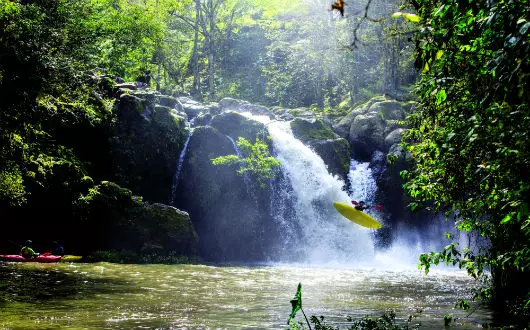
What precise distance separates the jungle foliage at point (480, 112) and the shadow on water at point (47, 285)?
7567 millimetres

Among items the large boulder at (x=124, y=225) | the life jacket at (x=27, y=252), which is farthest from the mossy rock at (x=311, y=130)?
the life jacket at (x=27, y=252)

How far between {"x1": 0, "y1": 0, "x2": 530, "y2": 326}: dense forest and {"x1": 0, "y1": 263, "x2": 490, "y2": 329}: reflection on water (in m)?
1.56

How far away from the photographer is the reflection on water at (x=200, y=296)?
27.6 feet

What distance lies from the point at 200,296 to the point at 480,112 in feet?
27.2

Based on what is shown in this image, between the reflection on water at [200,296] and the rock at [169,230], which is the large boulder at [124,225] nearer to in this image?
the rock at [169,230]

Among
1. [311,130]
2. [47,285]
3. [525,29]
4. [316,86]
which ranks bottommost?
[47,285]

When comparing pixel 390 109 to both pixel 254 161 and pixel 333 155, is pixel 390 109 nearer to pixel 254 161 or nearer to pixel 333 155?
pixel 333 155

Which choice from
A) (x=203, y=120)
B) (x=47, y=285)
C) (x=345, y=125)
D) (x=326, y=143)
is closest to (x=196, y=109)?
(x=203, y=120)

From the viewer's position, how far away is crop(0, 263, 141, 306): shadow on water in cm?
1025

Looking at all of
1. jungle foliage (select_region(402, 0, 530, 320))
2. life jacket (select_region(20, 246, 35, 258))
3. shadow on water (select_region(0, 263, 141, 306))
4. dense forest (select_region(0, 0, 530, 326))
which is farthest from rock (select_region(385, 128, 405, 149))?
jungle foliage (select_region(402, 0, 530, 320))

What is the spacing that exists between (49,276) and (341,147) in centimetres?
1665

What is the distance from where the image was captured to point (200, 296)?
1122 cm

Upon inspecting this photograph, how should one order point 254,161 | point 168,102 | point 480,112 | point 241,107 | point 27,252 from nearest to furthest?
point 480,112
point 27,252
point 254,161
point 168,102
point 241,107

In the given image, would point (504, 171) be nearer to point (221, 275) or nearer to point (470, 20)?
point (470, 20)
